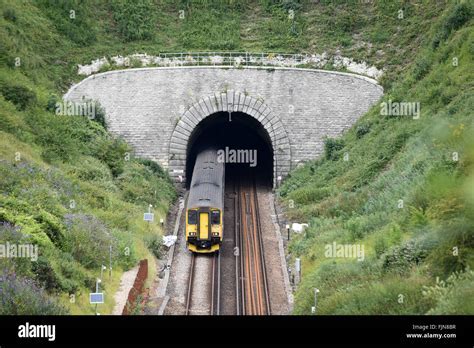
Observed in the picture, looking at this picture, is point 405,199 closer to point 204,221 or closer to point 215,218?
point 215,218

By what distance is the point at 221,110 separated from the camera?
148 ft

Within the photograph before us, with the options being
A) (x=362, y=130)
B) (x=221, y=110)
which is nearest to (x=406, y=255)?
(x=362, y=130)

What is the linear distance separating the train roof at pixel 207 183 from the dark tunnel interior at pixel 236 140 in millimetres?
3694

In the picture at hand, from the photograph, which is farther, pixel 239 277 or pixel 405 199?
pixel 239 277

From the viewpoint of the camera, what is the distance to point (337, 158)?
4259cm

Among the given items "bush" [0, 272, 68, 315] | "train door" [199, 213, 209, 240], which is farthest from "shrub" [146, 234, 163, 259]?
"bush" [0, 272, 68, 315]

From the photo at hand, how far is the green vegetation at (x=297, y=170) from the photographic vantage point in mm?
21438

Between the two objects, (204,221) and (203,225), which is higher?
(204,221)

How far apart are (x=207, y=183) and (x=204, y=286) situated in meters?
7.54

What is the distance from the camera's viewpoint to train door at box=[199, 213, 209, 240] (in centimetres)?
3338

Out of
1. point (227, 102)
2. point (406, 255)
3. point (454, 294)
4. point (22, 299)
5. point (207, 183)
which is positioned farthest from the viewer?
point (227, 102)

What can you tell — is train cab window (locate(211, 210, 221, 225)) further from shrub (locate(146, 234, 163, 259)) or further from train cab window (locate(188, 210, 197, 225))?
shrub (locate(146, 234, 163, 259))

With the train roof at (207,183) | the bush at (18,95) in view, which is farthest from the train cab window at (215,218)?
the bush at (18,95)
